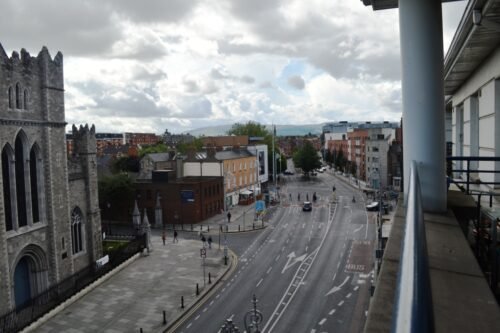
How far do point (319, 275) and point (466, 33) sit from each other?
23014mm

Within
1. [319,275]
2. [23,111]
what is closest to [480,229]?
[319,275]

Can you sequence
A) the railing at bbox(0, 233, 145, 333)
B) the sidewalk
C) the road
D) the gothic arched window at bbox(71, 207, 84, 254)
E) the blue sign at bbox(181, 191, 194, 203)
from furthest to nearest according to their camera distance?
the blue sign at bbox(181, 191, 194, 203) → the gothic arched window at bbox(71, 207, 84, 254) → the road → the sidewalk → the railing at bbox(0, 233, 145, 333)

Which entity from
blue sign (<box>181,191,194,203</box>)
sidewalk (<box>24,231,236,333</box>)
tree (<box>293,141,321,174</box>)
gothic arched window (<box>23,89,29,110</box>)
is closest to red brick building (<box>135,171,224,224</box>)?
blue sign (<box>181,191,194,203</box>)

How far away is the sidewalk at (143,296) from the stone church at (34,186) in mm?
3138

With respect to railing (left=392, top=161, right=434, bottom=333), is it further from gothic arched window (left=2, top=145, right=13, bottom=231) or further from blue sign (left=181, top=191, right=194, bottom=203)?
blue sign (left=181, top=191, right=194, bottom=203)

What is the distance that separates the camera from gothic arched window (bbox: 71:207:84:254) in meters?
30.4

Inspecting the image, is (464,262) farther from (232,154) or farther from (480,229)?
(232,154)

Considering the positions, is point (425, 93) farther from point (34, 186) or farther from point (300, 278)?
point (34, 186)

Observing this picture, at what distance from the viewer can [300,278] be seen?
2800 cm

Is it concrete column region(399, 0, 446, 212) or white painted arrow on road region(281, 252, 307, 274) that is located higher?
concrete column region(399, 0, 446, 212)

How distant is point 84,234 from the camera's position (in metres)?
31.3

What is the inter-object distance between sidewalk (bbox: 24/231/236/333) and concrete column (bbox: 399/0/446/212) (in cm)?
1819

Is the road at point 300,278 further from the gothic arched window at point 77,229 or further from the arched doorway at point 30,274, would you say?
the gothic arched window at point 77,229

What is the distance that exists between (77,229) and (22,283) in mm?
6002
